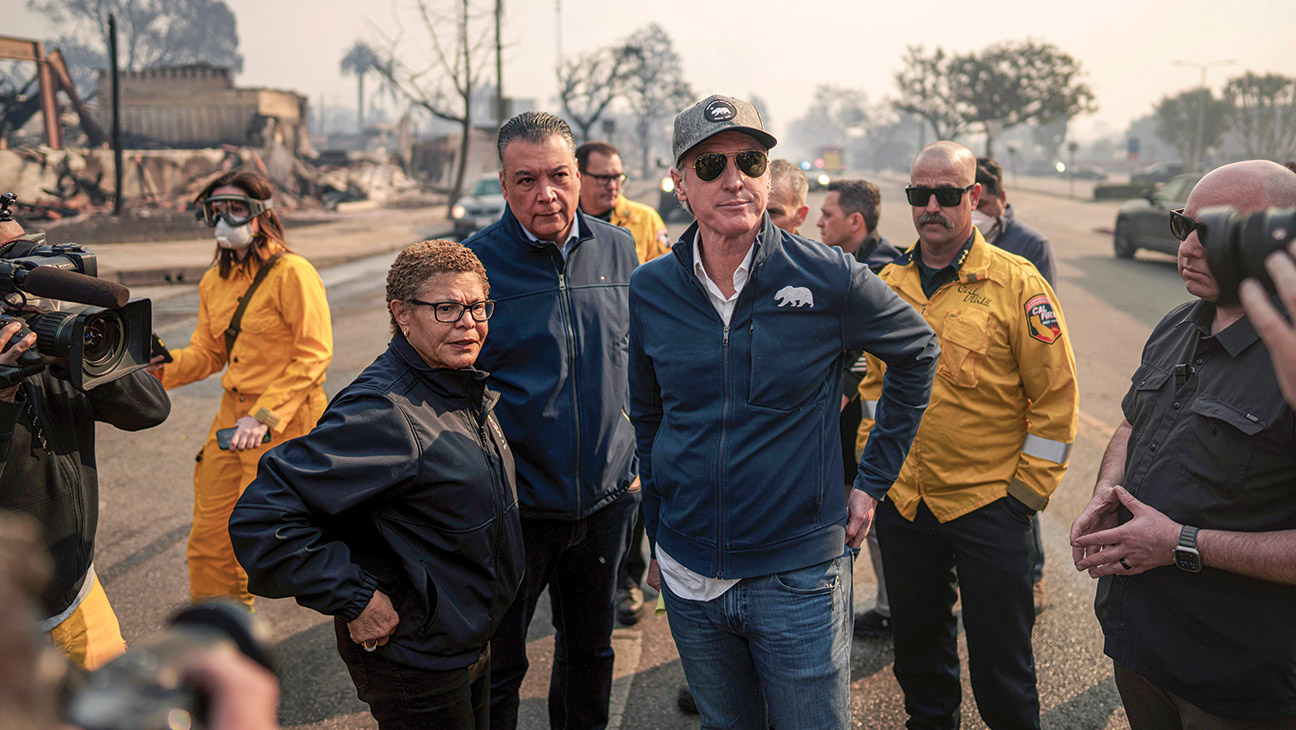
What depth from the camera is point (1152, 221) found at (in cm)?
1661

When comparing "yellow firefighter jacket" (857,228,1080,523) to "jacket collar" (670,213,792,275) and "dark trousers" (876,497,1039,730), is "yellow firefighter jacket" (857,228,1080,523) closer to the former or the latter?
"dark trousers" (876,497,1039,730)

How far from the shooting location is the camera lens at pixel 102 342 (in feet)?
7.97

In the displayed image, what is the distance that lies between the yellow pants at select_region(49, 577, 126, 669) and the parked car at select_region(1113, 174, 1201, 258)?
1708 cm

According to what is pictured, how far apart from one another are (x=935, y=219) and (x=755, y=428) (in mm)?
1337

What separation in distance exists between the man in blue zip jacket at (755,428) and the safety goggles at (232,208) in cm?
214

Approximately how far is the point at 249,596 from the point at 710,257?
2673 mm

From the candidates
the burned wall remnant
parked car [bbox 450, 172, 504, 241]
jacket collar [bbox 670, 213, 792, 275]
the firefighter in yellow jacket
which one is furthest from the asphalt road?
the burned wall remnant

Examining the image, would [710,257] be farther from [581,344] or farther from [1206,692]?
[1206,692]

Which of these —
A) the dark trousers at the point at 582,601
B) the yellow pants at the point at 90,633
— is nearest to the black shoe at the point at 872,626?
the dark trousers at the point at 582,601

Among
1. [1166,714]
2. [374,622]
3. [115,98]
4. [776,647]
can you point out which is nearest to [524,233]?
[374,622]

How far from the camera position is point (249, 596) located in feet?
12.1

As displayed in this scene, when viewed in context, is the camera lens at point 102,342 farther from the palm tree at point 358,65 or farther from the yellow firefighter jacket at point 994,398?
the palm tree at point 358,65

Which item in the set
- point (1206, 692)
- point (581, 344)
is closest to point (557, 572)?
point (581, 344)

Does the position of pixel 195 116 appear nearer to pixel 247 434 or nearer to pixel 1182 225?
pixel 247 434
